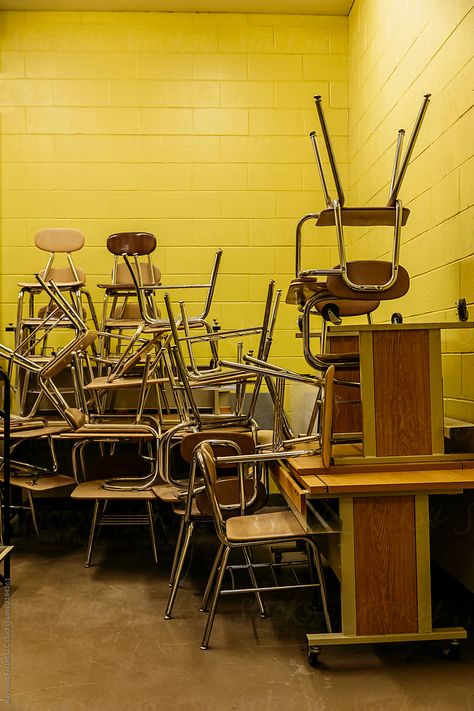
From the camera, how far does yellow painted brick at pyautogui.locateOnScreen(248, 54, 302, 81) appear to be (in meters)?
5.98

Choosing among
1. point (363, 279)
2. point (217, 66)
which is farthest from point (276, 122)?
point (363, 279)

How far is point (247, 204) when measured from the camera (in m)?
6.00

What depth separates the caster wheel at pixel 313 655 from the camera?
Answer: 105 inches

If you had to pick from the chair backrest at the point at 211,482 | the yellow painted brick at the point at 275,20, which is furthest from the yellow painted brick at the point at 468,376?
the yellow painted brick at the point at 275,20

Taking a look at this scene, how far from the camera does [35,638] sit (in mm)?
3041

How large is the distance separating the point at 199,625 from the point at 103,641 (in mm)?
439

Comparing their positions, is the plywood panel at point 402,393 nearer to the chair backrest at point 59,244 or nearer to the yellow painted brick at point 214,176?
the chair backrest at point 59,244

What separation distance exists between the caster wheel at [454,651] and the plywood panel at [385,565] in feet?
0.62

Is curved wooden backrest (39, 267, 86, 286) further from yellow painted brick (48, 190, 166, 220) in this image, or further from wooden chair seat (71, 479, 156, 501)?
wooden chair seat (71, 479, 156, 501)

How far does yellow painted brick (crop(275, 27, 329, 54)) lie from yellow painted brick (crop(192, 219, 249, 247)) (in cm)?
158

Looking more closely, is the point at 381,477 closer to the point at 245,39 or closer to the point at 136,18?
the point at 245,39

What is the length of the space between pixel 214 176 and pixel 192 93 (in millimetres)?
744

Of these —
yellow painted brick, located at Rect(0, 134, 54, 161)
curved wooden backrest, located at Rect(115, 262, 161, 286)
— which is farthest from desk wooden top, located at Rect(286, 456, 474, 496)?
yellow painted brick, located at Rect(0, 134, 54, 161)

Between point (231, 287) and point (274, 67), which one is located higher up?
point (274, 67)
